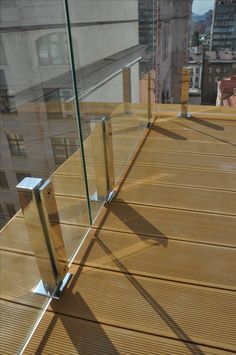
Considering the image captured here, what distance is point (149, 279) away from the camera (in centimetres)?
114

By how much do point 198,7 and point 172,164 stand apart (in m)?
2.80

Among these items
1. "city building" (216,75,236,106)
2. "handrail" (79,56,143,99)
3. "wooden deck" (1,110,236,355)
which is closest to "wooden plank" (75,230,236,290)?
"wooden deck" (1,110,236,355)

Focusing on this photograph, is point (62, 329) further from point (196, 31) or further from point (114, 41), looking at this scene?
point (196, 31)

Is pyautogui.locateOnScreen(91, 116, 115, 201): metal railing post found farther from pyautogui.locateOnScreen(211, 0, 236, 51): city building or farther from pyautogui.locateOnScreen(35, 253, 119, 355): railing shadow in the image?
pyautogui.locateOnScreen(211, 0, 236, 51): city building

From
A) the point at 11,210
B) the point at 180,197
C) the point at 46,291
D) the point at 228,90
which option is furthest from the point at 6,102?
the point at 46,291

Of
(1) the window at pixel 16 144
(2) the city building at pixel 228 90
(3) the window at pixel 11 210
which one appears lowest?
(3) the window at pixel 11 210

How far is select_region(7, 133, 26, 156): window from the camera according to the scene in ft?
17.2

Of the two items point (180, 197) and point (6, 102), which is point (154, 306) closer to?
point (180, 197)

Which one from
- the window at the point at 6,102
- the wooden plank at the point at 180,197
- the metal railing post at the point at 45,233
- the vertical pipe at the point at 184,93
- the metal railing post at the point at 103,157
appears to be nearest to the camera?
the metal railing post at the point at 45,233

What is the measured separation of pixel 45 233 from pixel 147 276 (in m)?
0.47

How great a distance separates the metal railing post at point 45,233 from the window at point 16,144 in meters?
4.11

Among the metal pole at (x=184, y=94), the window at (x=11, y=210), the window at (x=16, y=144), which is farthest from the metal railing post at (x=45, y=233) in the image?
the window at (x=16, y=144)

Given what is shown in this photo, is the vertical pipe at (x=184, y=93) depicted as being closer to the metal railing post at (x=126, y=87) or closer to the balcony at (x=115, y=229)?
the balcony at (x=115, y=229)

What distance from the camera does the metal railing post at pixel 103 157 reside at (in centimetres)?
142
